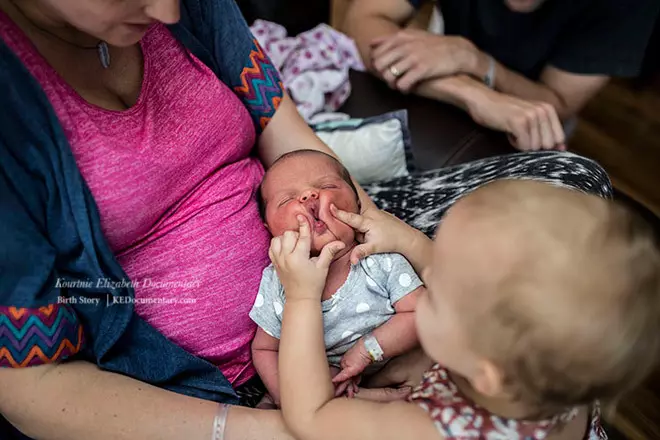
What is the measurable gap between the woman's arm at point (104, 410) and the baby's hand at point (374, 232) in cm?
30

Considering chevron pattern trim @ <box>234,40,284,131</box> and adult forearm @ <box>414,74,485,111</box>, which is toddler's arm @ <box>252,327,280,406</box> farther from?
adult forearm @ <box>414,74,485,111</box>

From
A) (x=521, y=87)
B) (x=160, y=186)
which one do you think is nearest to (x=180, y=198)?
(x=160, y=186)

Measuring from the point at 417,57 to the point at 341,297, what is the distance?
726 mm

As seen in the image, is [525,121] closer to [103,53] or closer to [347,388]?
[347,388]

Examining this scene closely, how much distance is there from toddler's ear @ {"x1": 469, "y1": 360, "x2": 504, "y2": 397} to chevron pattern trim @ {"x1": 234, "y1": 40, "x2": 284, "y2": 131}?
660 millimetres

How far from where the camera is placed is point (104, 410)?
3.00 feet

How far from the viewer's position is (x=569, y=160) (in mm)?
1222

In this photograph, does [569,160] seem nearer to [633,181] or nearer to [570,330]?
[570,330]

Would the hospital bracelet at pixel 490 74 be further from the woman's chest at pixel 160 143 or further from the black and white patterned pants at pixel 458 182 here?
the woman's chest at pixel 160 143

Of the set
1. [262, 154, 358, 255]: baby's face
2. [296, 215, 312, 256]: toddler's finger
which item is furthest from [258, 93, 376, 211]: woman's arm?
[296, 215, 312, 256]: toddler's finger

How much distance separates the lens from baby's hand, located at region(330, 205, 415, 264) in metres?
1.07

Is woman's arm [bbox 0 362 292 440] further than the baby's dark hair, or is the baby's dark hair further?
the baby's dark hair

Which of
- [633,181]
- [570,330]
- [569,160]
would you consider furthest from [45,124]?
[633,181]

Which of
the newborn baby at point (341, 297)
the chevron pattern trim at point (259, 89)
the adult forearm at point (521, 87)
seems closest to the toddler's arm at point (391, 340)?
the newborn baby at point (341, 297)
